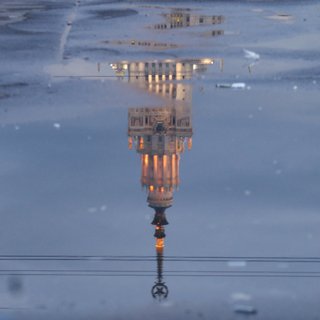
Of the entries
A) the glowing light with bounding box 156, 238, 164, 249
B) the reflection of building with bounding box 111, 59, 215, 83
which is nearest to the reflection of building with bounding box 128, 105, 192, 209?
the glowing light with bounding box 156, 238, 164, 249

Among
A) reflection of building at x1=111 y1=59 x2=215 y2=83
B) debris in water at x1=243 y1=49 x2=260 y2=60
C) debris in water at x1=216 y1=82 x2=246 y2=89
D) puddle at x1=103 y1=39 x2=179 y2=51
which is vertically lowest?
puddle at x1=103 y1=39 x2=179 y2=51

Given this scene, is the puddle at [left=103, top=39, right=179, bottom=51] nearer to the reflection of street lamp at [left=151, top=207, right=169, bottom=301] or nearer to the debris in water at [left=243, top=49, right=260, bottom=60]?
the debris in water at [left=243, top=49, right=260, bottom=60]

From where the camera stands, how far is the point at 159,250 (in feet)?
42.3

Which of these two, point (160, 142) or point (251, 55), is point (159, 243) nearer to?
point (160, 142)

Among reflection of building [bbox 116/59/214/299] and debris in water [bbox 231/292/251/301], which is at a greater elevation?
debris in water [bbox 231/292/251/301]

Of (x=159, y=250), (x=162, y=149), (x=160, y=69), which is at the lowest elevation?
(x=162, y=149)

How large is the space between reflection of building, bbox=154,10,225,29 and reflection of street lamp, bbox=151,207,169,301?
23.0 metres

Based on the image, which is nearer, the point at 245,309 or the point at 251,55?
the point at 245,309

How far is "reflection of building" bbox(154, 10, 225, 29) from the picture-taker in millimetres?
37469

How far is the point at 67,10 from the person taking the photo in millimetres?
45875

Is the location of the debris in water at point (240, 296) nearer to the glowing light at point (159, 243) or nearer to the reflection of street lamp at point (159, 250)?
the reflection of street lamp at point (159, 250)

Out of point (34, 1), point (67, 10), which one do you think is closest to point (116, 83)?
point (67, 10)

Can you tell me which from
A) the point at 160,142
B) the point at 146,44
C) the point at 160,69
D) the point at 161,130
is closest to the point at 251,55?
the point at 160,69

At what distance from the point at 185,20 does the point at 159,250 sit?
27.2m
